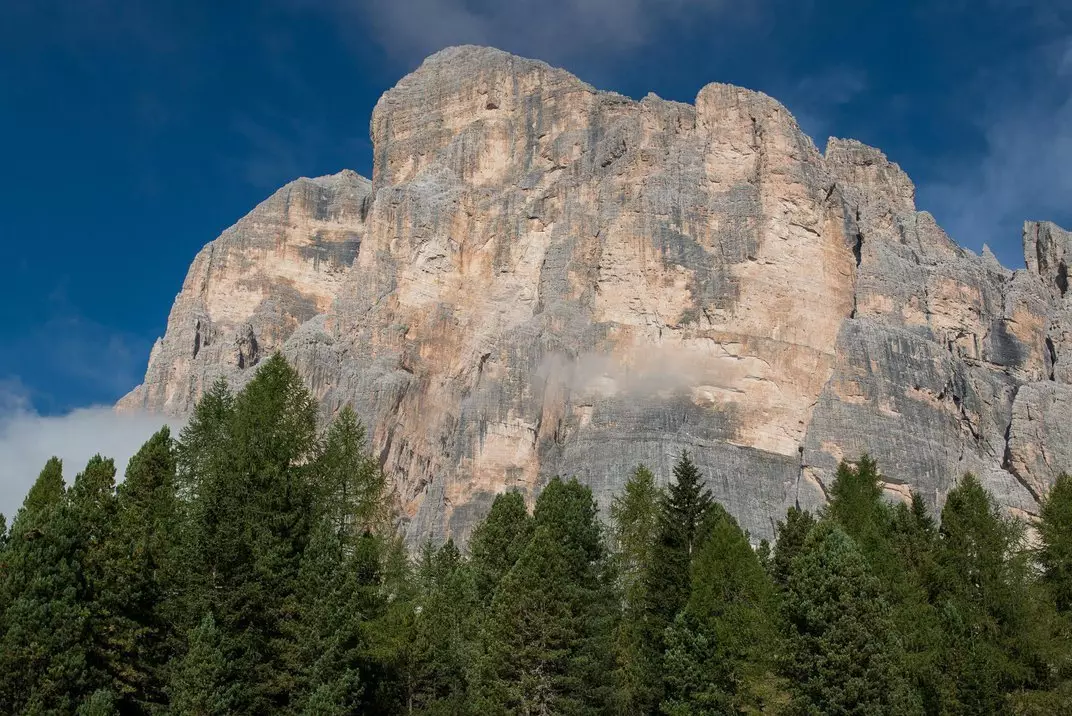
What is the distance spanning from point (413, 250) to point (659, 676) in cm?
8899

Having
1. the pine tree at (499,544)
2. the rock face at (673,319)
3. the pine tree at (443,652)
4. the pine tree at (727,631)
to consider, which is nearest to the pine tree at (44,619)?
the pine tree at (443,652)

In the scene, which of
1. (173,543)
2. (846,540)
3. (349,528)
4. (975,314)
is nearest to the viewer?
(846,540)

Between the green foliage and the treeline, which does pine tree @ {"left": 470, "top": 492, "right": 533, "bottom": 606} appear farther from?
the green foliage

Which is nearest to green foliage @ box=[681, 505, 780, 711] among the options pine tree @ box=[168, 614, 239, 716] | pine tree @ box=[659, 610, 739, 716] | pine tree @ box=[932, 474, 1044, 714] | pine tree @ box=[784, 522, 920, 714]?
pine tree @ box=[659, 610, 739, 716]

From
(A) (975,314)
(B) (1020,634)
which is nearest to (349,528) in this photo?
(B) (1020,634)

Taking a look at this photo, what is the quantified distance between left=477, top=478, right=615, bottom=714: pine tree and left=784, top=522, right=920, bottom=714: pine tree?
7572 mm

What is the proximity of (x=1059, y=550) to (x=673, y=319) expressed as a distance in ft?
214

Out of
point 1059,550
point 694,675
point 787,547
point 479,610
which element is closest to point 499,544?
point 479,610

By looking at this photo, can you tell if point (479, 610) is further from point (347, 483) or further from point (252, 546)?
point (252, 546)

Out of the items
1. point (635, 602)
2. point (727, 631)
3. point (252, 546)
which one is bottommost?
point (727, 631)

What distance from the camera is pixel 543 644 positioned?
40.5 m

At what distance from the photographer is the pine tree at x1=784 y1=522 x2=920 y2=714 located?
35562 mm

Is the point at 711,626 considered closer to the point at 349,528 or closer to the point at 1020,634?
the point at 1020,634

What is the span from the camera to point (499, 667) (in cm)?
4044
